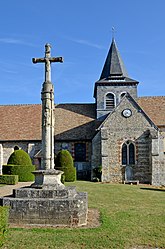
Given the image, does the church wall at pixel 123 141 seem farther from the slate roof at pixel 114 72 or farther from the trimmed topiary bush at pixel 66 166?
the slate roof at pixel 114 72

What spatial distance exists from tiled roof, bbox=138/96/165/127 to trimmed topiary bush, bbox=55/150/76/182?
950 centimetres

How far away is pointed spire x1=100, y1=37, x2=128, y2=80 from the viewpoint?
29.3 m

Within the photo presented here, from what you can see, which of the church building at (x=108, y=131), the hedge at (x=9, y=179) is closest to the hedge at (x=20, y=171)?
the hedge at (x=9, y=179)

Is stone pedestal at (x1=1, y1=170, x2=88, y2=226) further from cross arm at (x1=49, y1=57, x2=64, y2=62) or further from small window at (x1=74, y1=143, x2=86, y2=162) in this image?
small window at (x1=74, y1=143, x2=86, y2=162)

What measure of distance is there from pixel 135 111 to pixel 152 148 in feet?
12.6

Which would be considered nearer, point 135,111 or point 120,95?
point 135,111

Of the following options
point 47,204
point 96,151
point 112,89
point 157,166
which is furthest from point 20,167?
point 112,89

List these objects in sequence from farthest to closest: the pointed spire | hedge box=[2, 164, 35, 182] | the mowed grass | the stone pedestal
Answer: the pointed spire < hedge box=[2, 164, 35, 182] < the stone pedestal < the mowed grass

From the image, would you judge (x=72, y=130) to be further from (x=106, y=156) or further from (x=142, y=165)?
(x=142, y=165)

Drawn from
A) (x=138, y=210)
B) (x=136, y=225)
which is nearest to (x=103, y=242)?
→ (x=136, y=225)

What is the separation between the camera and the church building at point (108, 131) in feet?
78.6

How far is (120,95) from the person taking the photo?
28.9 meters

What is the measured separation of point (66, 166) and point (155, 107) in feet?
38.9

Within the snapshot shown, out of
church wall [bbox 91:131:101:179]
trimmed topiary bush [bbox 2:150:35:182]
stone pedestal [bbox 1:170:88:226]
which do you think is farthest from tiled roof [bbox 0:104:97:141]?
stone pedestal [bbox 1:170:88:226]
